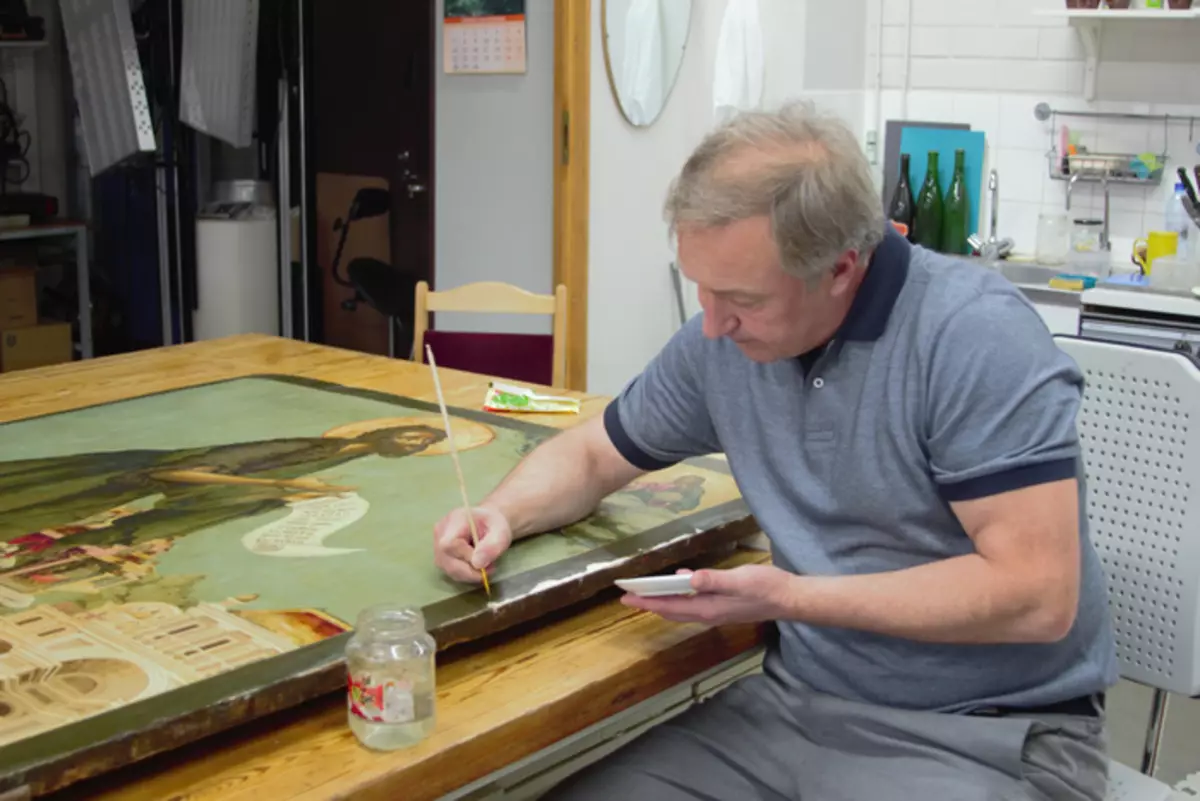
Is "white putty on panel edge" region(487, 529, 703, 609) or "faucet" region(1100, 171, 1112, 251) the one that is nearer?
"white putty on panel edge" region(487, 529, 703, 609)

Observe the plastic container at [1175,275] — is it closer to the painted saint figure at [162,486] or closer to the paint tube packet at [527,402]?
the paint tube packet at [527,402]

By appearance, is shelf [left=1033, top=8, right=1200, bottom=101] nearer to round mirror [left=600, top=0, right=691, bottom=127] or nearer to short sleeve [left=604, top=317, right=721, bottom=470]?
round mirror [left=600, top=0, right=691, bottom=127]

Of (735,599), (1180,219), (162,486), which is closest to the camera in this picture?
(735,599)

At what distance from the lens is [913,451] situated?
1.47m

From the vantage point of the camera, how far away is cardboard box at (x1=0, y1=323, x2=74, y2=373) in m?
5.36

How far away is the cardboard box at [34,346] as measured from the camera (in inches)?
211

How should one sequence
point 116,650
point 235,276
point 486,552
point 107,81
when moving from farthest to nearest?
point 235,276 < point 107,81 < point 486,552 < point 116,650

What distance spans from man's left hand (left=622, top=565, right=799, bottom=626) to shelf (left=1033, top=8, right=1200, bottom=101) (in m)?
3.09

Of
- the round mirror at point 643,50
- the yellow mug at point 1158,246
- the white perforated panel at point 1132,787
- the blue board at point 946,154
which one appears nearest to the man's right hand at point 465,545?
the white perforated panel at point 1132,787

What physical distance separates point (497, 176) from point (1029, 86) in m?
1.80

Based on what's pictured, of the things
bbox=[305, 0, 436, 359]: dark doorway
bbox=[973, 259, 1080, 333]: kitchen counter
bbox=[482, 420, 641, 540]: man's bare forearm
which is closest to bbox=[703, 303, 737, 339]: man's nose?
bbox=[482, 420, 641, 540]: man's bare forearm

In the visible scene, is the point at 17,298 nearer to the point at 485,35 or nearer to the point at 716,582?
the point at 485,35

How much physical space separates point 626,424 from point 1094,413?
2.15ft

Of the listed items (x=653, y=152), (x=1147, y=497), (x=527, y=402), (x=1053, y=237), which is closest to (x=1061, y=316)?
(x=1053, y=237)
